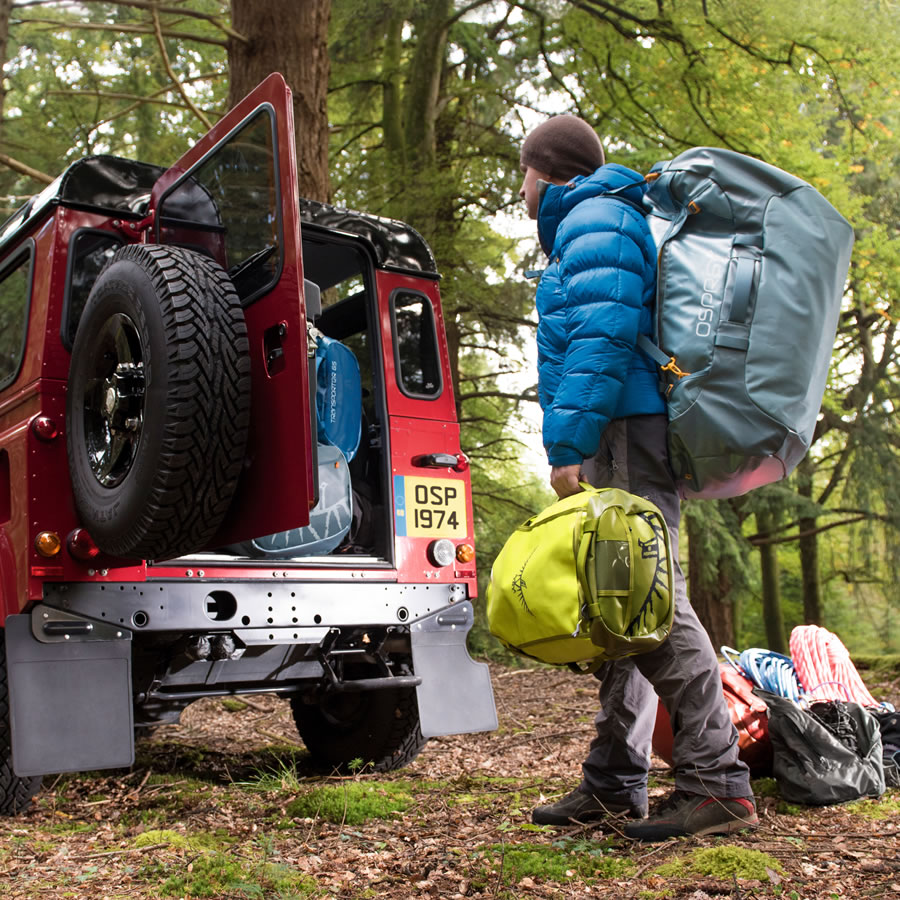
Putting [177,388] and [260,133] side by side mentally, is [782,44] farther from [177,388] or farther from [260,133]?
[177,388]

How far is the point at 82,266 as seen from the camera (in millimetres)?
4016

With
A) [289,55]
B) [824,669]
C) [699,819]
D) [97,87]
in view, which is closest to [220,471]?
[699,819]

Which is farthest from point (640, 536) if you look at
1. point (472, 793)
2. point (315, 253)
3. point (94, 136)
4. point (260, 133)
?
point (94, 136)

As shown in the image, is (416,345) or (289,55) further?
(289,55)

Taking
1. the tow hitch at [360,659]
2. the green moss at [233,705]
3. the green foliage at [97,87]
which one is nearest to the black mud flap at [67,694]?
the tow hitch at [360,659]

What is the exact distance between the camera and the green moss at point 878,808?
3172 millimetres

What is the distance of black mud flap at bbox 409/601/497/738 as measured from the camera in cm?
434

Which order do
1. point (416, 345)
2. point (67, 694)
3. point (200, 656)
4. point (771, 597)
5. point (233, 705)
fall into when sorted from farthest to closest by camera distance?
point (771, 597) < point (233, 705) < point (416, 345) < point (200, 656) < point (67, 694)

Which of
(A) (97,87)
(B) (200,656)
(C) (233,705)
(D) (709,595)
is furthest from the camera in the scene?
(D) (709,595)

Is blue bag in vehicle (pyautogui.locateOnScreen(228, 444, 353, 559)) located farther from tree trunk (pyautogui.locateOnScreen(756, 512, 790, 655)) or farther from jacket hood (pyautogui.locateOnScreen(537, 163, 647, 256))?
tree trunk (pyautogui.locateOnScreen(756, 512, 790, 655))

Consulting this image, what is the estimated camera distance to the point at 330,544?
439 centimetres

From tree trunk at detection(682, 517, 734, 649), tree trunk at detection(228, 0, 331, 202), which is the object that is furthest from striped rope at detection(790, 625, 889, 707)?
tree trunk at detection(682, 517, 734, 649)

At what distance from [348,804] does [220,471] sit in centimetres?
134

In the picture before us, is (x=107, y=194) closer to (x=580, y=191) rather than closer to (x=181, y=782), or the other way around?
(x=580, y=191)
